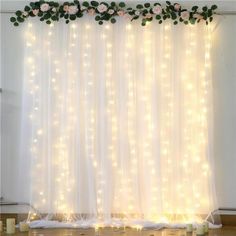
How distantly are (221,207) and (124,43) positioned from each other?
179 centimetres

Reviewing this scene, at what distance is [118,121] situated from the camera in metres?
3.64

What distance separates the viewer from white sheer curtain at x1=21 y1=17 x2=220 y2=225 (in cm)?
359

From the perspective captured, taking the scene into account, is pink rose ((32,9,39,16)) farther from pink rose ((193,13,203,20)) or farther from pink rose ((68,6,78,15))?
pink rose ((193,13,203,20))

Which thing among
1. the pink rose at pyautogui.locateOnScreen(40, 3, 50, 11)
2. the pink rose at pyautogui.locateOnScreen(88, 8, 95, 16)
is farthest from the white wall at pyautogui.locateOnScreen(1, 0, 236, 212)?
the pink rose at pyautogui.locateOnScreen(88, 8, 95, 16)

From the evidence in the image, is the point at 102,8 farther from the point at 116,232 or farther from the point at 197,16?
the point at 116,232

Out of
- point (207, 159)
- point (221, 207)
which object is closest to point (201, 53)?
point (207, 159)

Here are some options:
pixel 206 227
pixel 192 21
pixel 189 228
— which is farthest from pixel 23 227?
pixel 192 21

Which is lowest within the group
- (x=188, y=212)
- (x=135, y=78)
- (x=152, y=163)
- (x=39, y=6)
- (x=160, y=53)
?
(x=188, y=212)

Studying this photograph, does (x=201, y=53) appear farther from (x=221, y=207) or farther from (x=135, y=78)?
(x=221, y=207)

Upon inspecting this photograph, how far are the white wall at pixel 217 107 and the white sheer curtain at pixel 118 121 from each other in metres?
0.13

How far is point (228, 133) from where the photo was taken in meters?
3.68

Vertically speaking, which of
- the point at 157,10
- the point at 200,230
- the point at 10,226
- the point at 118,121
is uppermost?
the point at 157,10

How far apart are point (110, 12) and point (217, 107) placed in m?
1.36

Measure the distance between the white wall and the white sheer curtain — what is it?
0.13 meters
